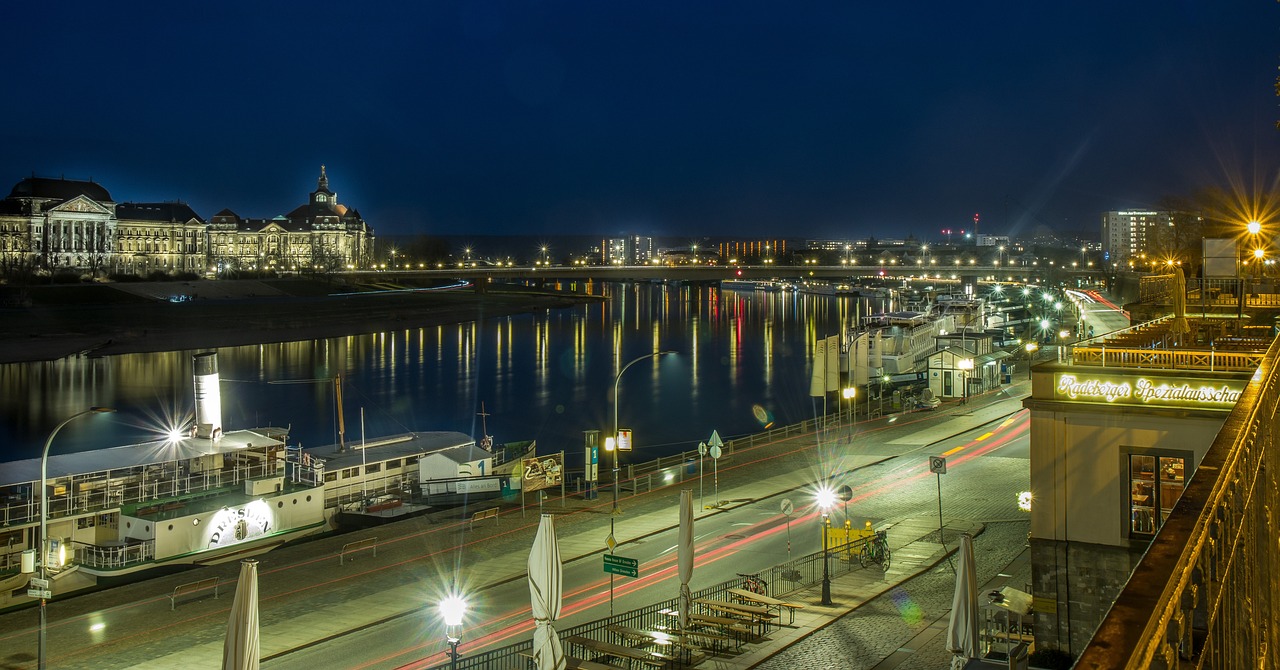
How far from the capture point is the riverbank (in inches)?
3287

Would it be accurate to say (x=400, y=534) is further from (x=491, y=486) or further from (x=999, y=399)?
(x=999, y=399)

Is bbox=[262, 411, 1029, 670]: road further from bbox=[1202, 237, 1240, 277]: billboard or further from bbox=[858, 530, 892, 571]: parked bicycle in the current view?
bbox=[1202, 237, 1240, 277]: billboard

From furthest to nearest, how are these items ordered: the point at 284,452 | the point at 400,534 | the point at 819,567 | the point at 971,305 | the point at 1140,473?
1. the point at 971,305
2. the point at 284,452
3. the point at 400,534
4. the point at 819,567
5. the point at 1140,473

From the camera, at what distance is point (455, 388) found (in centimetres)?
A: 6419

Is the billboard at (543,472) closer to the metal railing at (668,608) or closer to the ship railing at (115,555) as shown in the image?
the ship railing at (115,555)

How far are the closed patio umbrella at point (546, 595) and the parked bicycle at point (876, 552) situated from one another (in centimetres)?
922

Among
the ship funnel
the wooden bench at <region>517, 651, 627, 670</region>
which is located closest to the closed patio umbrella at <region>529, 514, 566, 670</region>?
the wooden bench at <region>517, 651, 627, 670</region>

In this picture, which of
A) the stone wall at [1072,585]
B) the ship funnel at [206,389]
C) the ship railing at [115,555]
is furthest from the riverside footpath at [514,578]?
the ship funnel at [206,389]

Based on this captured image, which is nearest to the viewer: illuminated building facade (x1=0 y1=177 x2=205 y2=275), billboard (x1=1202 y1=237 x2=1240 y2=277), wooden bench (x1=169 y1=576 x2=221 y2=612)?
wooden bench (x1=169 y1=576 x2=221 y2=612)

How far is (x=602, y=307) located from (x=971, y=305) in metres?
74.4

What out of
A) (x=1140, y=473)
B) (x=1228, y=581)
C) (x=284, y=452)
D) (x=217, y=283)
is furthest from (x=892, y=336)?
(x=217, y=283)

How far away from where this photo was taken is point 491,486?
32.6 meters

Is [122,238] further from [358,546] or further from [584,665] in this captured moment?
[584,665]

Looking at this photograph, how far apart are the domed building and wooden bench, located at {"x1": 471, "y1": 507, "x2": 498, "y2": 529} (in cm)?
13366
